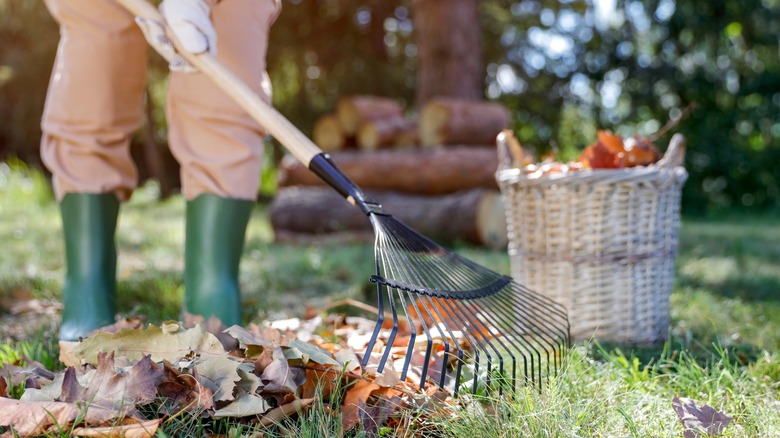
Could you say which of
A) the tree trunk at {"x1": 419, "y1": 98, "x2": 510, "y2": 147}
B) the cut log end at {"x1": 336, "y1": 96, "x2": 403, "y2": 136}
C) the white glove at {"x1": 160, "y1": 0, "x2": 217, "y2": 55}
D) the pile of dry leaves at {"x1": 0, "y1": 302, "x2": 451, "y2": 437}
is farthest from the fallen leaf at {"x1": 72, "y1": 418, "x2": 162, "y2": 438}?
the cut log end at {"x1": 336, "y1": 96, "x2": 403, "y2": 136}

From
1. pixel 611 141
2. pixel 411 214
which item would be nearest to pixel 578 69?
pixel 411 214

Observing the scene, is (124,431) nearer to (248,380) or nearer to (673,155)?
(248,380)

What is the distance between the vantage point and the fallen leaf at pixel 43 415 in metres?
0.98

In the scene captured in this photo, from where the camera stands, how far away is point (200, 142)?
1647mm

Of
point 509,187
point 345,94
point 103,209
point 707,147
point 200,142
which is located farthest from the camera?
point 345,94

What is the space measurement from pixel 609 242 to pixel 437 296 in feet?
2.53

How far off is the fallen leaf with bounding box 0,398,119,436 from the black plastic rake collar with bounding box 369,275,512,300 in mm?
426

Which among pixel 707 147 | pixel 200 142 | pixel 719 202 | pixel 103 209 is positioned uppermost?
pixel 200 142

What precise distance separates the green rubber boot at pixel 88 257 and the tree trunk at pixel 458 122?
3.07 meters

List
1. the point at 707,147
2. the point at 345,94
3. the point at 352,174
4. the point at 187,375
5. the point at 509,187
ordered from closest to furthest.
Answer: the point at 187,375 < the point at 509,187 < the point at 352,174 < the point at 707,147 < the point at 345,94

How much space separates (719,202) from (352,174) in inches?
201

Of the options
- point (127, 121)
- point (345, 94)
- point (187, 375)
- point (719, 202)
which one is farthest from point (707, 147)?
point (187, 375)

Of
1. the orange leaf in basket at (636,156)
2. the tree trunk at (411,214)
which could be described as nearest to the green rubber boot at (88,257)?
the orange leaf in basket at (636,156)

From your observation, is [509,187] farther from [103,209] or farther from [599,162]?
[103,209]
